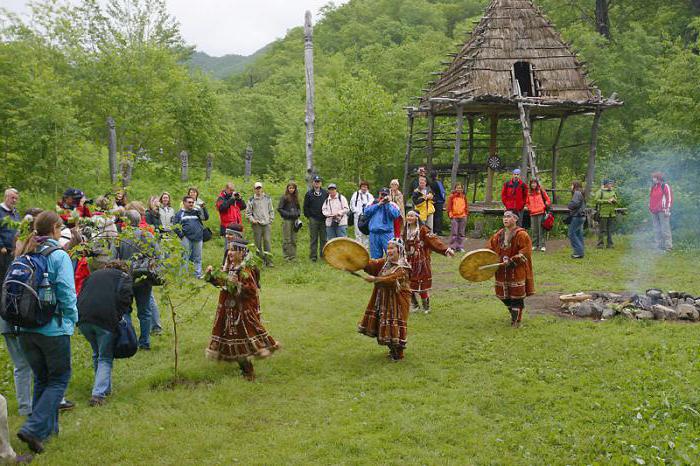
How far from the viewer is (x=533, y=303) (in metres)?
11.4

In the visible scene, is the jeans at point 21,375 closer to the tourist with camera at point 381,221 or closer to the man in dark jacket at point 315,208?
the tourist with camera at point 381,221

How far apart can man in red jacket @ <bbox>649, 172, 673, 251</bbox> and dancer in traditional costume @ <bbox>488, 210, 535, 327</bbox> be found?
7.85 meters

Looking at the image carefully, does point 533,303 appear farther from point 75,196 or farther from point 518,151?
point 518,151

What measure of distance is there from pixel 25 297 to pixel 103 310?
1256 mm

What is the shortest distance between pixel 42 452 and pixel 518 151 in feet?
95.9

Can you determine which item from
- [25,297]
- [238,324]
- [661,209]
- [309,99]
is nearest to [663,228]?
[661,209]

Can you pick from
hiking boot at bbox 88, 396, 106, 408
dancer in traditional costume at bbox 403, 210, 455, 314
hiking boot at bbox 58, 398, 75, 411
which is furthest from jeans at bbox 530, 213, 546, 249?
hiking boot at bbox 58, 398, 75, 411

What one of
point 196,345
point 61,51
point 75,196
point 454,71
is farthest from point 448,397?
point 61,51

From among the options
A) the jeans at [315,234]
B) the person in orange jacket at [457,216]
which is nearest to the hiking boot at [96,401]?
the jeans at [315,234]

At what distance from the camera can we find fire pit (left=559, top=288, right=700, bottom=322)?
388 inches

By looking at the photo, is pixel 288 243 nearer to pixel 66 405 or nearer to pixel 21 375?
pixel 66 405

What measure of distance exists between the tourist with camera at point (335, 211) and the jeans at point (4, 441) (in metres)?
10.2

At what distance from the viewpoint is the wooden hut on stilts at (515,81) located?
19766 mm

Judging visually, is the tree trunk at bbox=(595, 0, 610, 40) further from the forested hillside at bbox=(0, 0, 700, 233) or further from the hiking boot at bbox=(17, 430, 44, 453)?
the hiking boot at bbox=(17, 430, 44, 453)
